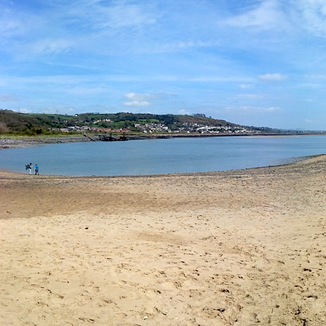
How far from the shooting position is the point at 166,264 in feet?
24.3

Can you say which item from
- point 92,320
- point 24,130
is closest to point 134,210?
point 92,320

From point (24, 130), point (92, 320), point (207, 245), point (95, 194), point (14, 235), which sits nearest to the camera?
point (92, 320)

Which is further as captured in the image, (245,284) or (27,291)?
(245,284)

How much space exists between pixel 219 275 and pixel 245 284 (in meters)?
0.51

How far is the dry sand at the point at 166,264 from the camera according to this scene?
18.0ft

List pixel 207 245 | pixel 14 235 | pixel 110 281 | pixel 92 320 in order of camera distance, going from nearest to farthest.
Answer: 1. pixel 92 320
2. pixel 110 281
3. pixel 207 245
4. pixel 14 235

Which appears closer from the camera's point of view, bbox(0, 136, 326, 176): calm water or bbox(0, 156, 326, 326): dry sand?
bbox(0, 156, 326, 326): dry sand

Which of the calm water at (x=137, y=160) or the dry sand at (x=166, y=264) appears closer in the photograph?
the dry sand at (x=166, y=264)

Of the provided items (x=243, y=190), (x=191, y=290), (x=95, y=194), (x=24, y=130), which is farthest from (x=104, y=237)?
(x=24, y=130)

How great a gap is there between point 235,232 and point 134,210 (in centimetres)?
419

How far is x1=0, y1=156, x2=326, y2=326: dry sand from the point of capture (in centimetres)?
Answer: 550

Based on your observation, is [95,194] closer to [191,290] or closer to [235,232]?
[235,232]

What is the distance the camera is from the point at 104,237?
30.8 ft

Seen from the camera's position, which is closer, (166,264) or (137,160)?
(166,264)
